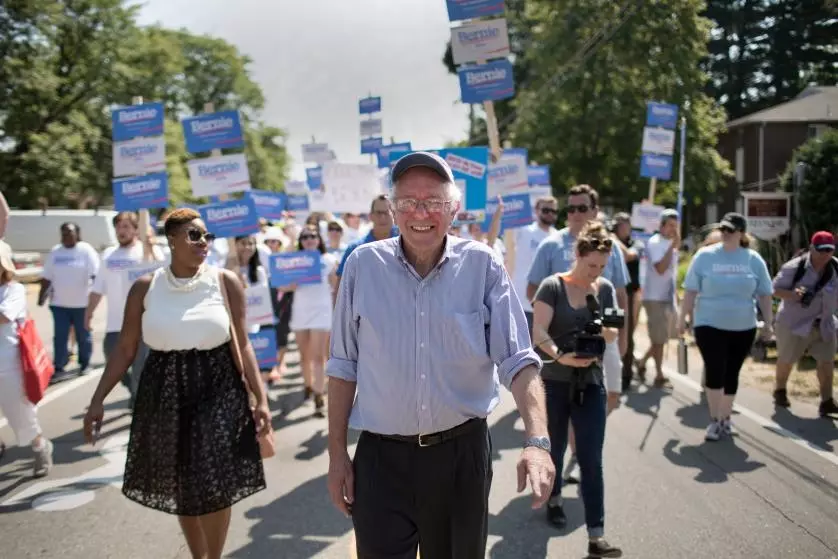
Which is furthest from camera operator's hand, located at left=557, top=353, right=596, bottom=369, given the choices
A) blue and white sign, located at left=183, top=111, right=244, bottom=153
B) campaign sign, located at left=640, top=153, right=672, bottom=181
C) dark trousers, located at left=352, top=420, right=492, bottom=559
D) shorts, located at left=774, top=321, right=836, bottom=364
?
campaign sign, located at left=640, top=153, right=672, bottom=181

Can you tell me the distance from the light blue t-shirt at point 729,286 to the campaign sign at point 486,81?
3567 mm

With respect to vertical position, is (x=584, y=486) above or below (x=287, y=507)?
above

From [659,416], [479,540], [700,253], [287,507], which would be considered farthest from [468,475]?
[659,416]

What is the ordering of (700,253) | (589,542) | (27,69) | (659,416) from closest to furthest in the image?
(589,542)
(700,253)
(659,416)
(27,69)

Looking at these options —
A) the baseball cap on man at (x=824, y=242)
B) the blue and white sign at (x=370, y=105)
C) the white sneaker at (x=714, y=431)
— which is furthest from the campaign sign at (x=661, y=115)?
the white sneaker at (x=714, y=431)

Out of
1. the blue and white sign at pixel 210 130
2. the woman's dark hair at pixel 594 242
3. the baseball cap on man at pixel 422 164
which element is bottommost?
the woman's dark hair at pixel 594 242

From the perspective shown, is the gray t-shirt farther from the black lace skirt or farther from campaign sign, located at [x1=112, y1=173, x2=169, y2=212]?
campaign sign, located at [x1=112, y1=173, x2=169, y2=212]

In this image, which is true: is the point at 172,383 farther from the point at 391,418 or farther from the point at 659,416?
the point at 659,416

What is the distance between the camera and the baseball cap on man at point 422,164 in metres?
2.70

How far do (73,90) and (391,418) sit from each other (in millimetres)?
40915

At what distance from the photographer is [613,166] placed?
114ft

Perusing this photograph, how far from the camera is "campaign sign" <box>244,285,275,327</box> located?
8117 mm

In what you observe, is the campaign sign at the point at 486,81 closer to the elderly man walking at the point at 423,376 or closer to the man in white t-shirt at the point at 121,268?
the man in white t-shirt at the point at 121,268

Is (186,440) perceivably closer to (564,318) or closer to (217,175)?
(564,318)
